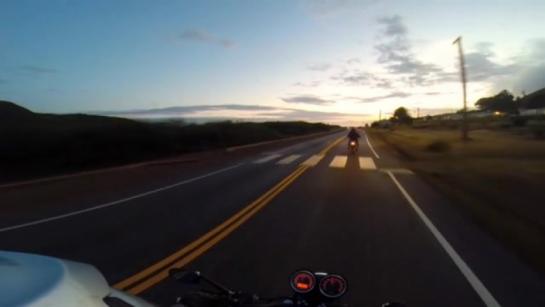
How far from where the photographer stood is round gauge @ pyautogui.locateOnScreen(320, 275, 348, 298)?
3717mm

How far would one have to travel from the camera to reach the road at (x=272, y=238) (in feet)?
23.2

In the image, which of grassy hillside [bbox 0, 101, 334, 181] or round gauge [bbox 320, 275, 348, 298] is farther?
grassy hillside [bbox 0, 101, 334, 181]

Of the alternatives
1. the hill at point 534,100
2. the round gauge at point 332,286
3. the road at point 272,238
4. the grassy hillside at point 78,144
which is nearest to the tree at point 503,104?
the hill at point 534,100

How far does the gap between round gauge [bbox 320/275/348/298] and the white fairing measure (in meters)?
1.39

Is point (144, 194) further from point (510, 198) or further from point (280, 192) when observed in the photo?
point (510, 198)

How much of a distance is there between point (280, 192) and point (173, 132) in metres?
29.0

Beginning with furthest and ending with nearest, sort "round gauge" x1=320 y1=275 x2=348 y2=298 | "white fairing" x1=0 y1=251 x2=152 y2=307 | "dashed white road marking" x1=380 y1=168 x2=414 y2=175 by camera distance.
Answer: "dashed white road marking" x1=380 y1=168 x2=414 y2=175
"round gauge" x1=320 y1=275 x2=348 y2=298
"white fairing" x1=0 y1=251 x2=152 y2=307

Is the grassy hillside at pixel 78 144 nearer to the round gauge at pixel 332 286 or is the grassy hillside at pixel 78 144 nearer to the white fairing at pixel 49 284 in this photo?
the round gauge at pixel 332 286

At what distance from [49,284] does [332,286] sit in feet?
6.60

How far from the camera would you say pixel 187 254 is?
8.62m

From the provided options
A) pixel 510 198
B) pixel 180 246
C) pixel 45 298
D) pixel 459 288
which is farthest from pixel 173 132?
pixel 45 298

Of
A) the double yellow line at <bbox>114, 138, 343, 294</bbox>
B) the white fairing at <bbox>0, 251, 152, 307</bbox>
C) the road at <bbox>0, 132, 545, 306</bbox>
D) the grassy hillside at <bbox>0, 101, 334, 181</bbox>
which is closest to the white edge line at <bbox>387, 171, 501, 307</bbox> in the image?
the road at <bbox>0, 132, 545, 306</bbox>

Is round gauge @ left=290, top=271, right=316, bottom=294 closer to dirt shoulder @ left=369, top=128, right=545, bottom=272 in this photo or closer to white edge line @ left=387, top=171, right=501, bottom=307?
white edge line @ left=387, top=171, right=501, bottom=307

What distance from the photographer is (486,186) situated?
19.3 meters
